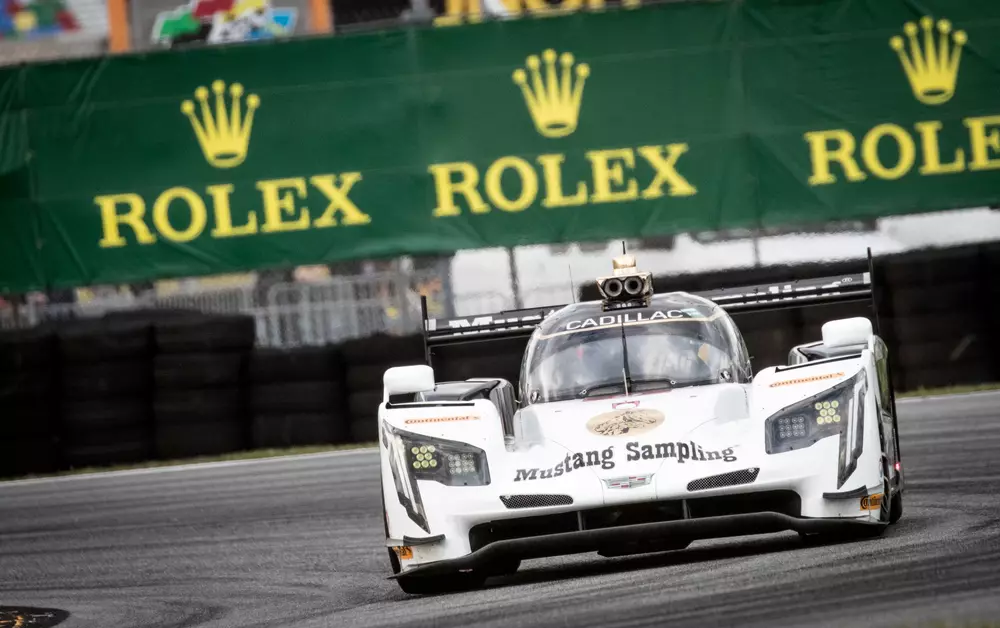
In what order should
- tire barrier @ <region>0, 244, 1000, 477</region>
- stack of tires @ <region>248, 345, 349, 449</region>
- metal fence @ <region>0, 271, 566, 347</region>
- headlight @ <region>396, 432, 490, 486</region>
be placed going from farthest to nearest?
metal fence @ <region>0, 271, 566, 347</region> → stack of tires @ <region>248, 345, 349, 449</region> → tire barrier @ <region>0, 244, 1000, 477</region> → headlight @ <region>396, 432, 490, 486</region>

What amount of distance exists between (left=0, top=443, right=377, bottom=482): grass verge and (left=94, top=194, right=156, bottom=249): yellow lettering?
6.73 feet

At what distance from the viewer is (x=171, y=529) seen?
1190 centimetres

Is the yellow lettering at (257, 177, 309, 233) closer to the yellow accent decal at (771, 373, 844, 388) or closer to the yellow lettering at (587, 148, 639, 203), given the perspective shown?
the yellow lettering at (587, 148, 639, 203)

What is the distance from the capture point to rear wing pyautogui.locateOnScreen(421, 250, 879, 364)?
9.01 meters

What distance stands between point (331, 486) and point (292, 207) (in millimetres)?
4113

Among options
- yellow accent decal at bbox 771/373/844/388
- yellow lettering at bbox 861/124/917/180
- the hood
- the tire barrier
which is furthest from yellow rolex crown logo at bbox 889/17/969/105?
yellow accent decal at bbox 771/373/844/388

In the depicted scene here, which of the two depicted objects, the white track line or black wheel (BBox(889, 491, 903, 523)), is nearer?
black wheel (BBox(889, 491, 903, 523))

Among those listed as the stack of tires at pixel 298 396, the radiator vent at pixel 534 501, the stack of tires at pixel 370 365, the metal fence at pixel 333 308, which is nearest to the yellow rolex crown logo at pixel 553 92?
the metal fence at pixel 333 308

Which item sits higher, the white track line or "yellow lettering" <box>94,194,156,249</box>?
"yellow lettering" <box>94,194,156,249</box>

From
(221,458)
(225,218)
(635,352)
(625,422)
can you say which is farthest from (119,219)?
(625,422)

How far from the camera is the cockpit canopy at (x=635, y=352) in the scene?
27.7 feet

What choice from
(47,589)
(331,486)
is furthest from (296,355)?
(47,589)

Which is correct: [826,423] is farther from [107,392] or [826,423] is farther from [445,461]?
[107,392]

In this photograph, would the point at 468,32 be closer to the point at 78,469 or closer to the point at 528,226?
the point at 528,226
